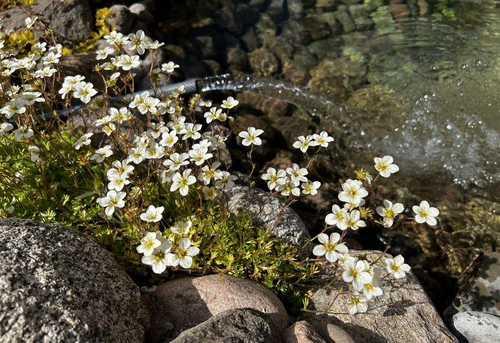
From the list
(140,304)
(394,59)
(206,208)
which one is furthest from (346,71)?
(140,304)

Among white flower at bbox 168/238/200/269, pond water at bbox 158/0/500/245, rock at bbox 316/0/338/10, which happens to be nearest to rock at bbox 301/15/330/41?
pond water at bbox 158/0/500/245

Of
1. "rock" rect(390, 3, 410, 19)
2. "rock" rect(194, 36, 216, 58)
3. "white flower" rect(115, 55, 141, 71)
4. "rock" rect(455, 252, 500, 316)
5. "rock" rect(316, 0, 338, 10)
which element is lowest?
"rock" rect(455, 252, 500, 316)

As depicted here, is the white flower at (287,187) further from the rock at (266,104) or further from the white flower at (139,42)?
the rock at (266,104)

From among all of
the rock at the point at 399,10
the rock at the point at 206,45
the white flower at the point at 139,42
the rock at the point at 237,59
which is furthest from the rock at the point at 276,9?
the white flower at the point at 139,42

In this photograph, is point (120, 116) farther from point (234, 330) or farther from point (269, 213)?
point (234, 330)

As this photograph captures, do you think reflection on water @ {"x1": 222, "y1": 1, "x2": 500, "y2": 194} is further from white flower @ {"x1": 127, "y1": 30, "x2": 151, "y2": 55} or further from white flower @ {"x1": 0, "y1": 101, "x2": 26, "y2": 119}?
white flower @ {"x1": 0, "y1": 101, "x2": 26, "y2": 119}
